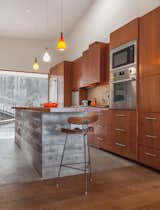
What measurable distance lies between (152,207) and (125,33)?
9.74 ft

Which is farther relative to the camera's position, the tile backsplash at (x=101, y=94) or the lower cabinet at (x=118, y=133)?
the tile backsplash at (x=101, y=94)

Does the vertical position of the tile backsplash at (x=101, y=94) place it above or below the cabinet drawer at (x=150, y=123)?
above

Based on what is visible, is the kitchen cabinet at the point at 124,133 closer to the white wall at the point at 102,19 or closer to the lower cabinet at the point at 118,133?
the lower cabinet at the point at 118,133

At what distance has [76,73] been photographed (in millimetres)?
6336

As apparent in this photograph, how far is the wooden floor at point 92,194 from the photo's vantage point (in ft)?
6.48

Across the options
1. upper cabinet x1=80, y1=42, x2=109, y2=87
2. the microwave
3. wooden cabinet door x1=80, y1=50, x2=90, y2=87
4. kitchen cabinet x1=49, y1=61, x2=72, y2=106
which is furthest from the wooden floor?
kitchen cabinet x1=49, y1=61, x2=72, y2=106

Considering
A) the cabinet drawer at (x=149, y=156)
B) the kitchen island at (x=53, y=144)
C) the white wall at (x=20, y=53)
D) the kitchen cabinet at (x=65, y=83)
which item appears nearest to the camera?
the kitchen island at (x=53, y=144)

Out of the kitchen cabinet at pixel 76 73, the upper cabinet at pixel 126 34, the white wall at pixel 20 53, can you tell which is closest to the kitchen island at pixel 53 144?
the upper cabinet at pixel 126 34

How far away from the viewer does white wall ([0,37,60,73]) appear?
→ 7.51 metres

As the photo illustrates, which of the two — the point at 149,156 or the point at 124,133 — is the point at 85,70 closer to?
Answer: the point at 124,133

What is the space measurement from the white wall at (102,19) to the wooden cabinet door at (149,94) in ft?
5.26

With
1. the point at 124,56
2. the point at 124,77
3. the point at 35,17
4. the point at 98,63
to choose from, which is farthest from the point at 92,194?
the point at 35,17

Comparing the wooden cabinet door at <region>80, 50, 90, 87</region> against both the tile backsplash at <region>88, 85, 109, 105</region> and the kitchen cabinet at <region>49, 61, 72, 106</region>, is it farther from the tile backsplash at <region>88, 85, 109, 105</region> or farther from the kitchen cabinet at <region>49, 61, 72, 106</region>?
the kitchen cabinet at <region>49, 61, 72, 106</region>

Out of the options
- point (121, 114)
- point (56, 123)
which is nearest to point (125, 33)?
point (121, 114)
